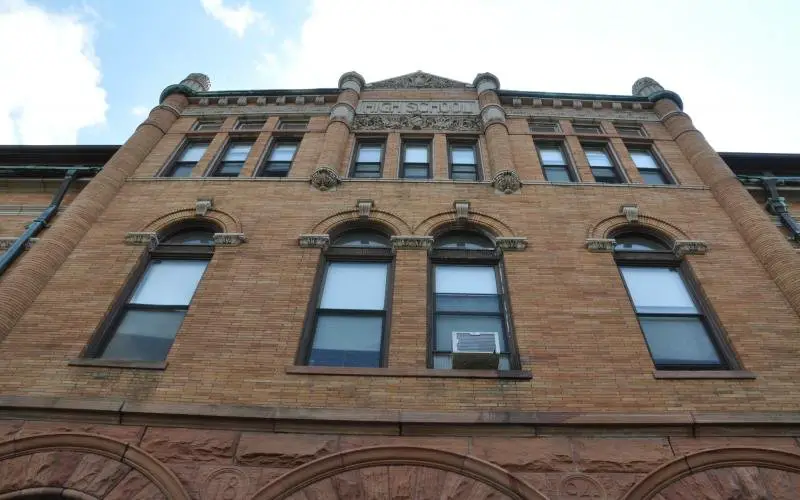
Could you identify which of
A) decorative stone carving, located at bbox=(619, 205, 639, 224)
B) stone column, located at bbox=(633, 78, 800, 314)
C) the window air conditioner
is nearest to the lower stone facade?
the window air conditioner

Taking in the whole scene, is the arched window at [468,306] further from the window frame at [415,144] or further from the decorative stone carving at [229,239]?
the decorative stone carving at [229,239]

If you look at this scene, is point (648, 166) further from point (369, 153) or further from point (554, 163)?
point (369, 153)

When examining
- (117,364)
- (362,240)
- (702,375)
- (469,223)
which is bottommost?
(117,364)

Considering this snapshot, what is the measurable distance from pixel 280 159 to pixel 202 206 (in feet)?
10.6

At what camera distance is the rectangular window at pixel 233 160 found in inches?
521

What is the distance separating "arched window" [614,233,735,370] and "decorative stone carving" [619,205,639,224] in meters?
0.30

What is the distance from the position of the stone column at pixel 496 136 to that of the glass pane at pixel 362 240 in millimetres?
2835

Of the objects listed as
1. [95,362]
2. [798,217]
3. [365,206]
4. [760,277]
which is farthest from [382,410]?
[798,217]

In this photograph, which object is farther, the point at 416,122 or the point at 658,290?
the point at 416,122

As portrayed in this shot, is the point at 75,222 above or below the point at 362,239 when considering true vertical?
below

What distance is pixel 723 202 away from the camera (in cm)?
1120

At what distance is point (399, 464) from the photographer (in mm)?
6312

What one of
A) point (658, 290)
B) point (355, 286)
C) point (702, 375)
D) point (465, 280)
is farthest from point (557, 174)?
point (702, 375)

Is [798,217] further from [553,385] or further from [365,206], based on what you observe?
[365,206]
